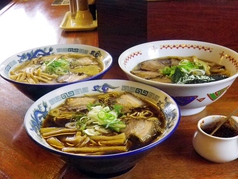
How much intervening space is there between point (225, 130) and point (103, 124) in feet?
1.09

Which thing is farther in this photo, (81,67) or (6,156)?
(81,67)

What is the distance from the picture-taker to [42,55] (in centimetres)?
135

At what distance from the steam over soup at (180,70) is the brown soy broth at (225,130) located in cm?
17

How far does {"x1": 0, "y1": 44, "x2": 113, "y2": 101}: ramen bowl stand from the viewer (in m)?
1.04

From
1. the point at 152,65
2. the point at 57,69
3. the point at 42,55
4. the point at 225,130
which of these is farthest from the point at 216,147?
the point at 42,55

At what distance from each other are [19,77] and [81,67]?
8.9 inches

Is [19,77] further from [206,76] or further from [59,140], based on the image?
[206,76]

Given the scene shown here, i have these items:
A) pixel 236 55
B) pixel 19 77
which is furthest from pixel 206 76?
pixel 19 77

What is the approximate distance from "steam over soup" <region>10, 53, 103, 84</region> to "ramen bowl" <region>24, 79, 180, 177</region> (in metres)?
0.10

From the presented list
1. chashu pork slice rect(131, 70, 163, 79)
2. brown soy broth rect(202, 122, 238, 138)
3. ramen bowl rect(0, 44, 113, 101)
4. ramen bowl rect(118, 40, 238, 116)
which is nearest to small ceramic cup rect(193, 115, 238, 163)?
brown soy broth rect(202, 122, 238, 138)

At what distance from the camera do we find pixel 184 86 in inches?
38.0

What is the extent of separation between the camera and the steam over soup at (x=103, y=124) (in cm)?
82

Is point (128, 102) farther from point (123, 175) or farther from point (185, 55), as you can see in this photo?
point (185, 55)

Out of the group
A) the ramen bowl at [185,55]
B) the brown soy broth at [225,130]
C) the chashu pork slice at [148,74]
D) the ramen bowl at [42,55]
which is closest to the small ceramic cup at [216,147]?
the brown soy broth at [225,130]
